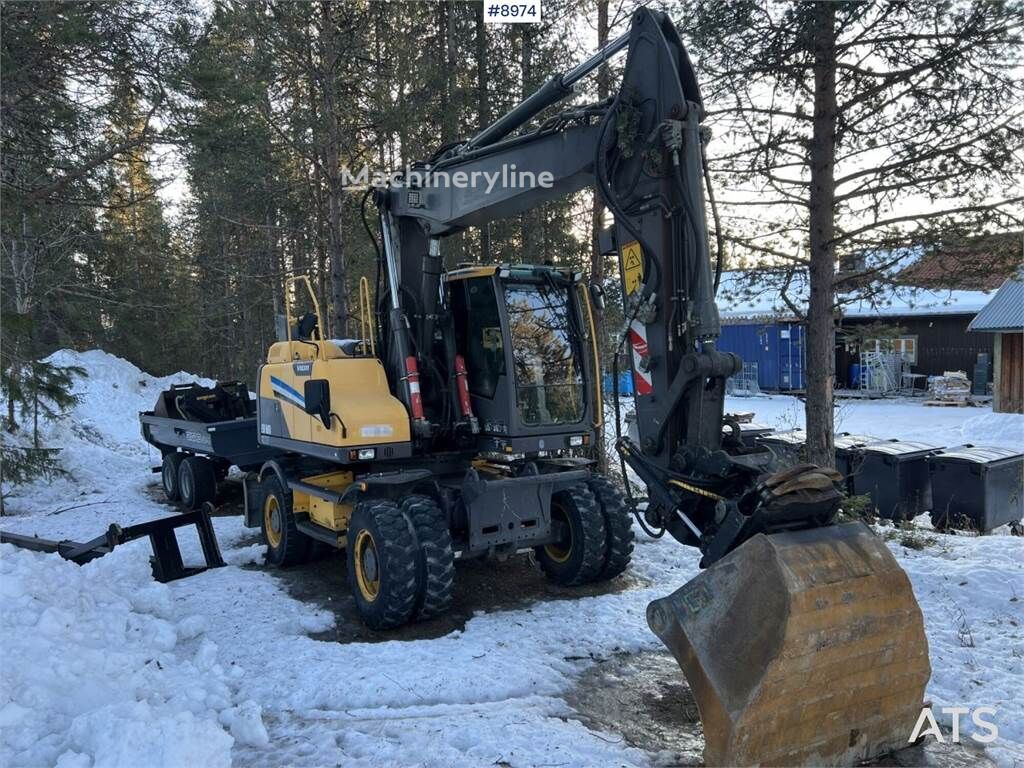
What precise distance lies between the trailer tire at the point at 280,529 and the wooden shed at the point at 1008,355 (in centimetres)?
1850

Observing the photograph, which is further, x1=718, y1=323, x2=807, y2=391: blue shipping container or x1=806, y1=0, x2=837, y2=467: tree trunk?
x1=718, y1=323, x2=807, y2=391: blue shipping container

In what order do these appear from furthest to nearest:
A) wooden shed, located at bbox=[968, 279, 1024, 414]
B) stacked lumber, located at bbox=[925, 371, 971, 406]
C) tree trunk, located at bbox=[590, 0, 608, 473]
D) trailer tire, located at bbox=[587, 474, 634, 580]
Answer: stacked lumber, located at bbox=[925, 371, 971, 406] → wooden shed, located at bbox=[968, 279, 1024, 414] → tree trunk, located at bbox=[590, 0, 608, 473] → trailer tire, located at bbox=[587, 474, 634, 580]

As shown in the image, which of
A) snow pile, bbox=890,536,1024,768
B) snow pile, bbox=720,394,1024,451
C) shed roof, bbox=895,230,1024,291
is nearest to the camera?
snow pile, bbox=890,536,1024,768

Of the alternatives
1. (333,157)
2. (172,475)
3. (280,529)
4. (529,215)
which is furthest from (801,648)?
(172,475)

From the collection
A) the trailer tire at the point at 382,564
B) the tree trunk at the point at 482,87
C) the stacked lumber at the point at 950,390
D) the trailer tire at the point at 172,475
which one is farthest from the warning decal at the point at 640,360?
the stacked lumber at the point at 950,390

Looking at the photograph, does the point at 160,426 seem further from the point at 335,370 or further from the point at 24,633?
the point at 24,633

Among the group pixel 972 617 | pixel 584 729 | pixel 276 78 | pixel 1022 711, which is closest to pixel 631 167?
pixel 584 729

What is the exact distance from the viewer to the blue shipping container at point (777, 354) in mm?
27344

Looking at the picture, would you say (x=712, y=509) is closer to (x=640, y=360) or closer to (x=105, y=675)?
(x=640, y=360)

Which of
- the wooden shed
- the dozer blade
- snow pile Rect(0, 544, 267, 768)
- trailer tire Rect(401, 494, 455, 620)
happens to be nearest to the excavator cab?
trailer tire Rect(401, 494, 455, 620)

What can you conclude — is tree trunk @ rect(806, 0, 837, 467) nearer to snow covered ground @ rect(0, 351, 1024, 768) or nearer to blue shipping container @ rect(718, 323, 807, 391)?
snow covered ground @ rect(0, 351, 1024, 768)

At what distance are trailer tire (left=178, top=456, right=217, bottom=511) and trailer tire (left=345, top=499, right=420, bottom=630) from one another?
5551 millimetres

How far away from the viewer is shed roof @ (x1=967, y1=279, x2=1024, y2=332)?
19.2 meters

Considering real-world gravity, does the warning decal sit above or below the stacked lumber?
above
